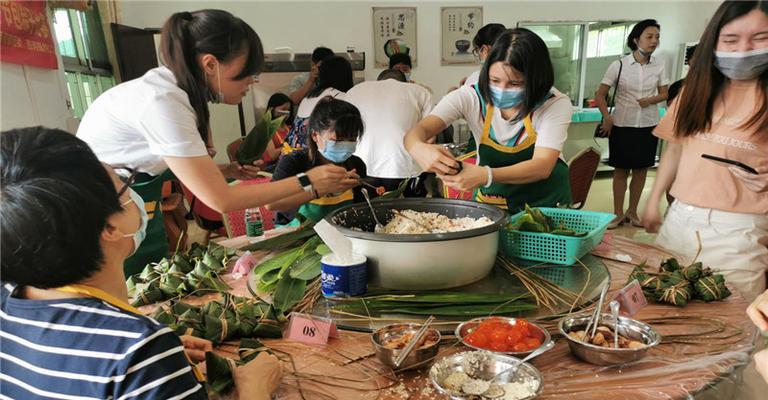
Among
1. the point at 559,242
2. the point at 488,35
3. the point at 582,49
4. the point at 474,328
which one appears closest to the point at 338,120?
the point at 559,242

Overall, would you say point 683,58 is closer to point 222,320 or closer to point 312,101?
point 312,101

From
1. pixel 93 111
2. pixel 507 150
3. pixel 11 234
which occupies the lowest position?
pixel 507 150

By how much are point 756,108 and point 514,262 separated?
1014 mm

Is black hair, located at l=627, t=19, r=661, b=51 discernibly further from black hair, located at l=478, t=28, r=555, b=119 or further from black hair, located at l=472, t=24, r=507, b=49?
black hair, located at l=478, t=28, r=555, b=119

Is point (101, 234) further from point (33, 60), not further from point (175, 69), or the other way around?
point (33, 60)

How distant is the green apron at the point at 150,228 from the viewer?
5.53 ft

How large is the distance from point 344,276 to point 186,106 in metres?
0.75

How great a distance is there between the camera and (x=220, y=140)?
18.6ft

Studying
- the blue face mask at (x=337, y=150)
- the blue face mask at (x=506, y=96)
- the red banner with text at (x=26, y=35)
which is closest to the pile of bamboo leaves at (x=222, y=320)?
the blue face mask at (x=337, y=150)

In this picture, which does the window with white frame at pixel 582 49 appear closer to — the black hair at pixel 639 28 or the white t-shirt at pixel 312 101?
the black hair at pixel 639 28

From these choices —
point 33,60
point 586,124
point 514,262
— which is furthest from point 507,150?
point 586,124

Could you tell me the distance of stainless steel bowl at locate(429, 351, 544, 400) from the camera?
0.88 m

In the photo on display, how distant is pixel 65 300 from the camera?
30.1 inches

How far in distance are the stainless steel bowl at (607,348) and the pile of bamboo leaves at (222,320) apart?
0.71 m
